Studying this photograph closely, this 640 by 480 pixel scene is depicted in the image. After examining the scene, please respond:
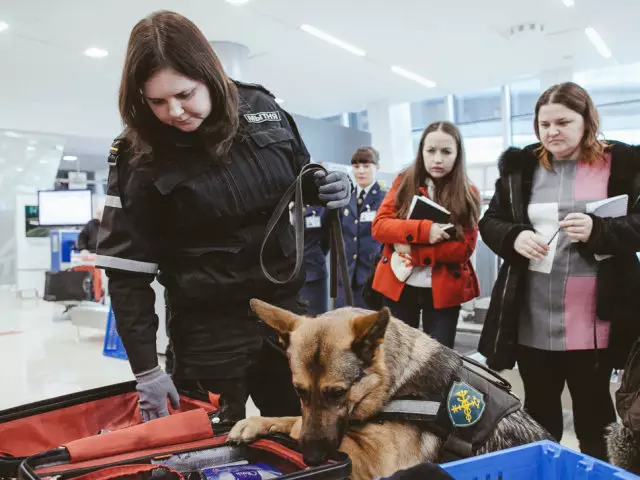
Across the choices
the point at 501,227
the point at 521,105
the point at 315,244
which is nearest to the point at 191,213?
the point at 501,227

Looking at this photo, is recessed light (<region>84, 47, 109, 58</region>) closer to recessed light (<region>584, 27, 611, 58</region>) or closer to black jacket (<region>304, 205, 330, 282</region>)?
black jacket (<region>304, 205, 330, 282</region>)

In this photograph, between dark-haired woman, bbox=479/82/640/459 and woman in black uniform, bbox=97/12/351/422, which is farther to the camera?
dark-haired woman, bbox=479/82/640/459

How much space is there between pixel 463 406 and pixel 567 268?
0.89 metres

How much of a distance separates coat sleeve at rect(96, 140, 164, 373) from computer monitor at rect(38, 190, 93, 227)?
8840 millimetres

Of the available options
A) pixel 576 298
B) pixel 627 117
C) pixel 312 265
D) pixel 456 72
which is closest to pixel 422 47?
pixel 456 72

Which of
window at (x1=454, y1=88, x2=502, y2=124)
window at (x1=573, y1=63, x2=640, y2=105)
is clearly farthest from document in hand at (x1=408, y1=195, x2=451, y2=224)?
window at (x1=454, y1=88, x2=502, y2=124)

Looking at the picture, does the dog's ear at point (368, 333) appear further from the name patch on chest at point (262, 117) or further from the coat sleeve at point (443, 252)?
the coat sleeve at point (443, 252)

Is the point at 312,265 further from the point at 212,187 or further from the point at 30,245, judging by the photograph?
the point at 30,245

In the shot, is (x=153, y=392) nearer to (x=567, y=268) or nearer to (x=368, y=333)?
(x=368, y=333)

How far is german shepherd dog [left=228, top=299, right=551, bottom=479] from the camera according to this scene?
1.20 meters

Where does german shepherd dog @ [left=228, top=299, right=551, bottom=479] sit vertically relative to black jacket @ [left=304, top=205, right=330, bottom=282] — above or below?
below

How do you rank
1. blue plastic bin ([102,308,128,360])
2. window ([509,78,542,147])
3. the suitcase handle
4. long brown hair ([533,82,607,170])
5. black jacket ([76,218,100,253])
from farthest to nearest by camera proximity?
window ([509,78,542,147]), black jacket ([76,218,100,253]), blue plastic bin ([102,308,128,360]), long brown hair ([533,82,607,170]), the suitcase handle

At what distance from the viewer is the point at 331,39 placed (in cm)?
844

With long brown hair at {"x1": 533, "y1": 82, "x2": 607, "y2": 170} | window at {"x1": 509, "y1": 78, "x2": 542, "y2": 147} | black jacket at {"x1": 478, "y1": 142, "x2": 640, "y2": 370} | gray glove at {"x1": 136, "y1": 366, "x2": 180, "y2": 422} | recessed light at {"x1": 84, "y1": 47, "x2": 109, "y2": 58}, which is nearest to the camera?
gray glove at {"x1": 136, "y1": 366, "x2": 180, "y2": 422}
